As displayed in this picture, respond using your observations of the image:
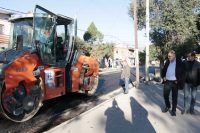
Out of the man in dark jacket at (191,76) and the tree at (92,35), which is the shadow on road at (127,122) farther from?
the tree at (92,35)

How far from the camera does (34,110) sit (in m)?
10.4

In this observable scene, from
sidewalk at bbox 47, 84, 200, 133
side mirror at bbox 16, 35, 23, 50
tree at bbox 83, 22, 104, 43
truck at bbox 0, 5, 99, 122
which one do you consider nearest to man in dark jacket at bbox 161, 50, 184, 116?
sidewalk at bbox 47, 84, 200, 133

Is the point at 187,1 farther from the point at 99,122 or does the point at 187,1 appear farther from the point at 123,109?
the point at 99,122

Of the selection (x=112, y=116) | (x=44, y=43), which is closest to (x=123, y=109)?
(x=112, y=116)

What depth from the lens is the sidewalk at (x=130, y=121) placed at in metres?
8.65

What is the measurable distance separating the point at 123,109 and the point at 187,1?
19.3m

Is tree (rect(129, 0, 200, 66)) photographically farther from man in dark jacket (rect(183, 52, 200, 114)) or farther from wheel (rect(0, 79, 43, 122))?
wheel (rect(0, 79, 43, 122))

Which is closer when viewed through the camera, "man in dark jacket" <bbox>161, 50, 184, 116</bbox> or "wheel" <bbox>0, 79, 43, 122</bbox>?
"wheel" <bbox>0, 79, 43, 122</bbox>

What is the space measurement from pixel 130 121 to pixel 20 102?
9.57 feet

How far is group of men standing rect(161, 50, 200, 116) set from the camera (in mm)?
10422

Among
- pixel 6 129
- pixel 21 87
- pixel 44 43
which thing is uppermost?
pixel 44 43

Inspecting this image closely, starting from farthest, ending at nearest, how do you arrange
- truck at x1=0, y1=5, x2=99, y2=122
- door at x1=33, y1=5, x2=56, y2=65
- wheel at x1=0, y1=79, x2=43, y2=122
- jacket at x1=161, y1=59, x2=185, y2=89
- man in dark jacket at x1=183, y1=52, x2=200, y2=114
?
door at x1=33, y1=5, x2=56, y2=65 → man in dark jacket at x1=183, y1=52, x2=200, y2=114 → jacket at x1=161, y1=59, x2=185, y2=89 → truck at x1=0, y1=5, x2=99, y2=122 → wheel at x1=0, y1=79, x2=43, y2=122

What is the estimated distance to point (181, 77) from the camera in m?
10.4

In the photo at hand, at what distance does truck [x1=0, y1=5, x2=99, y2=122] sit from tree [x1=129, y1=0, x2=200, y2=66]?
1571cm
